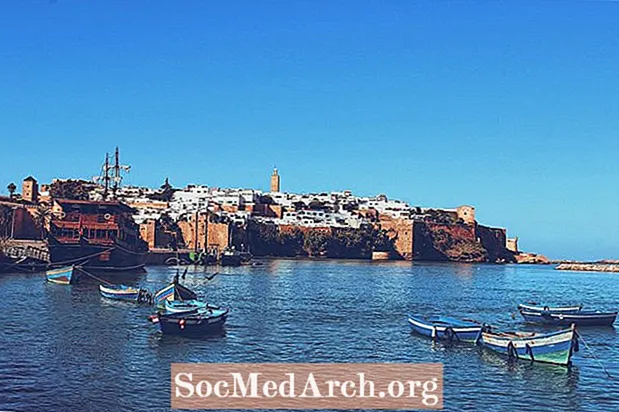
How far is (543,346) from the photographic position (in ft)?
51.2

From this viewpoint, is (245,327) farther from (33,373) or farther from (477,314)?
(477,314)

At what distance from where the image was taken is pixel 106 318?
813 inches

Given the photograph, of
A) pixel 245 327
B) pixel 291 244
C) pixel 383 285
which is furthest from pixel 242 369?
pixel 291 244

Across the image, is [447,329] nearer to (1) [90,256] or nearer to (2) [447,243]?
(1) [90,256]

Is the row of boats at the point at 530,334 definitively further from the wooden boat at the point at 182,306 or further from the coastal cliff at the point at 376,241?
the coastal cliff at the point at 376,241

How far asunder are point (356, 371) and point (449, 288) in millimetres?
24166

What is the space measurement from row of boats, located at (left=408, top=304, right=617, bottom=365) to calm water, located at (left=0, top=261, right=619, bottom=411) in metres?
0.32

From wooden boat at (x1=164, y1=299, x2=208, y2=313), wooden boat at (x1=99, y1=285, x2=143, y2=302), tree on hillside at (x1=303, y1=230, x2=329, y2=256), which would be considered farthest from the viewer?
tree on hillside at (x1=303, y1=230, x2=329, y2=256)

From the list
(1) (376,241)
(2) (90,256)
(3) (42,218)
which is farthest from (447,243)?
(2) (90,256)

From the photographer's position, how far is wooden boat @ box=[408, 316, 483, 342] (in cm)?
1812

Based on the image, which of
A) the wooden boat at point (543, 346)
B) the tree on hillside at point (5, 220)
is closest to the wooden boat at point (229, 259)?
the tree on hillside at point (5, 220)

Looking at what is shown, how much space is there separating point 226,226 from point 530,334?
155ft

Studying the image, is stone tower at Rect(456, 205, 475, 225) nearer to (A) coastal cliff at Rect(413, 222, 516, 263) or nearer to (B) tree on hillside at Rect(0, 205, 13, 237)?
(A) coastal cliff at Rect(413, 222, 516, 263)

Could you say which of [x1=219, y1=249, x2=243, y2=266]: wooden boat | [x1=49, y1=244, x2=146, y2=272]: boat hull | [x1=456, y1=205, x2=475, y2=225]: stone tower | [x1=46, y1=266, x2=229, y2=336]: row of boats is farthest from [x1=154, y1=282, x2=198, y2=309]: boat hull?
[x1=456, y1=205, x2=475, y2=225]: stone tower
